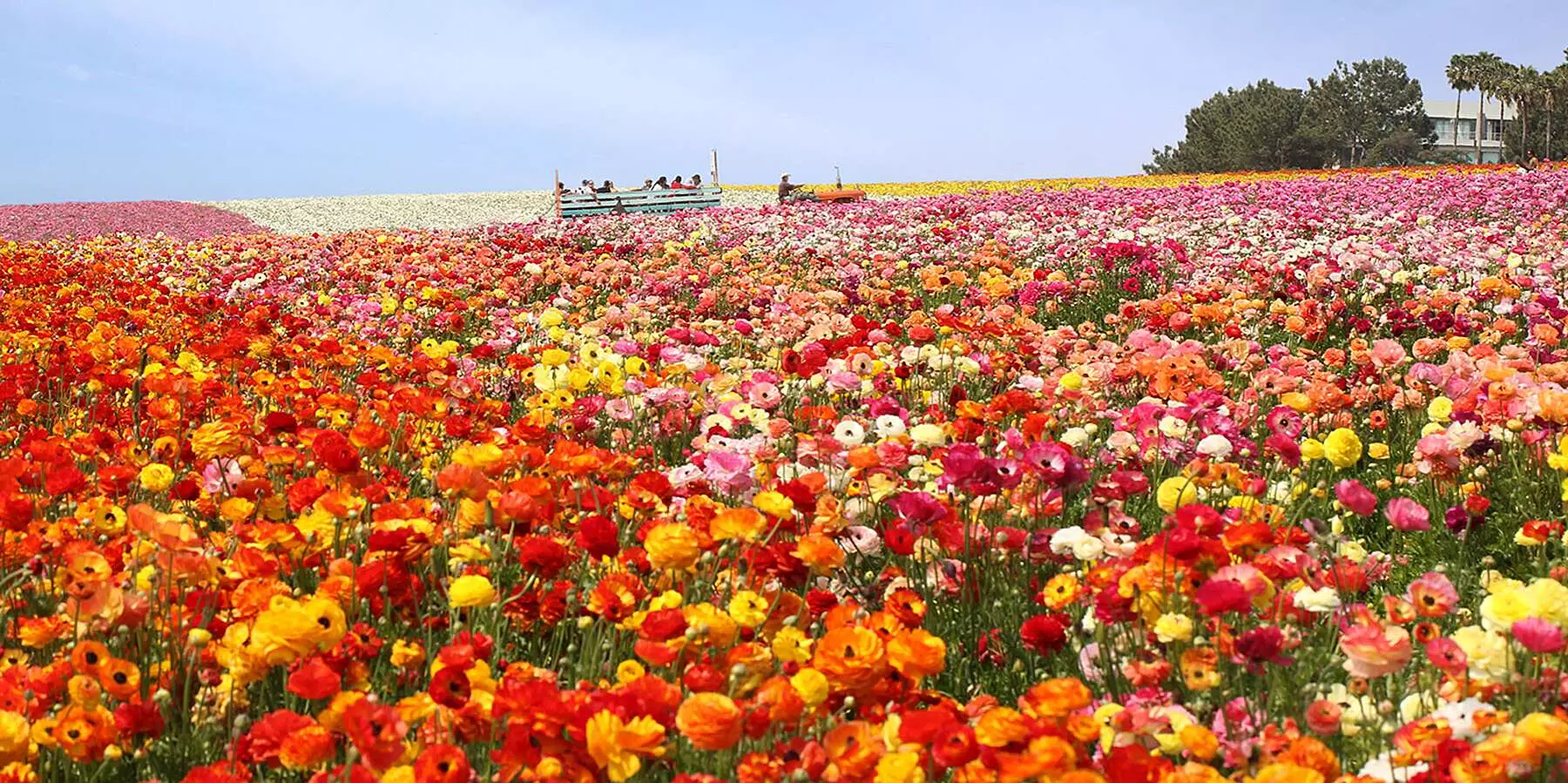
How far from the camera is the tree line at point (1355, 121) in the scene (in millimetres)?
57875

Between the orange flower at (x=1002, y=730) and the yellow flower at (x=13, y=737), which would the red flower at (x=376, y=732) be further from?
the orange flower at (x=1002, y=730)

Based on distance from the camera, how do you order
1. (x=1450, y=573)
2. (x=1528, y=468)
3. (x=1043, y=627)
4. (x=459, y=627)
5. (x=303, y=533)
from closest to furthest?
(x=1043, y=627) < (x=459, y=627) < (x=303, y=533) < (x=1450, y=573) < (x=1528, y=468)

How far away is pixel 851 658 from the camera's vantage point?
6.63ft

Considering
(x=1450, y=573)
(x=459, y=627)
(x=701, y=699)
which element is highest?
(x=701, y=699)

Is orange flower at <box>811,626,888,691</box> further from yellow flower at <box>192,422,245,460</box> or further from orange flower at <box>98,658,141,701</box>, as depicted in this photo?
yellow flower at <box>192,422,245,460</box>

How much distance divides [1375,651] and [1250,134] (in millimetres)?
60319

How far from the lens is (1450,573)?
369cm

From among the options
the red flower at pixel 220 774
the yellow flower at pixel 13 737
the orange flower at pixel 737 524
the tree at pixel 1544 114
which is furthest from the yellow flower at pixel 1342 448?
the tree at pixel 1544 114

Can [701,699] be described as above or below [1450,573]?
above

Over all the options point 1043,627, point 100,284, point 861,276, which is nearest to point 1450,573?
point 1043,627

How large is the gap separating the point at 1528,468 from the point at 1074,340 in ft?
7.14

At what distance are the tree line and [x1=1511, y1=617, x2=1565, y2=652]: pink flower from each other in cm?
6011

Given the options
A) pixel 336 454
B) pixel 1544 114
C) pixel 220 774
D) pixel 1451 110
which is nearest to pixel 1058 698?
pixel 220 774

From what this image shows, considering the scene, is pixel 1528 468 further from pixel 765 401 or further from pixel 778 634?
pixel 778 634
